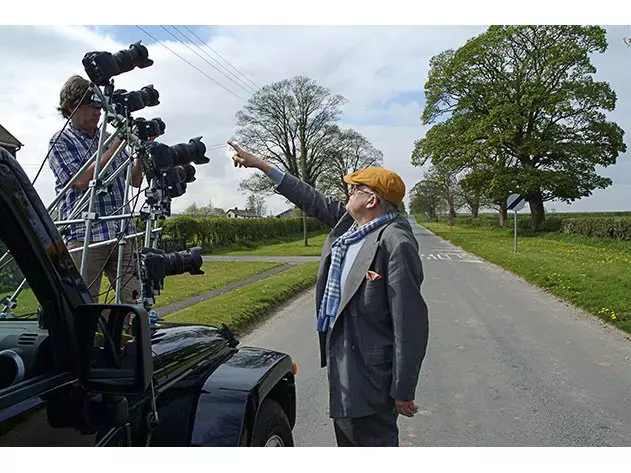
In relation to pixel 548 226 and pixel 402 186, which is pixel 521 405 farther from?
pixel 548 226

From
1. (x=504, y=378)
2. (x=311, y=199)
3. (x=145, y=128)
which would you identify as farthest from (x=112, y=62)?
(x=504, y=378)

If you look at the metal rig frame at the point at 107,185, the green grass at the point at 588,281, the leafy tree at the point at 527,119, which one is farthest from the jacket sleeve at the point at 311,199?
the leafy tree at the point at 527,119

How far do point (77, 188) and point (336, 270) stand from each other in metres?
1.67

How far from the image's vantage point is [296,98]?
3141 centimetres

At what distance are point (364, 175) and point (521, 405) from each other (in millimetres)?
2844

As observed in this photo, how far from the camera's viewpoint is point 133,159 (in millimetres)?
3262

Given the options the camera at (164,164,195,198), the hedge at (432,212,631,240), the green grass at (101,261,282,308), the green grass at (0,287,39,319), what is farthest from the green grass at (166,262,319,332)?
the hedge at (432,212,631,240)

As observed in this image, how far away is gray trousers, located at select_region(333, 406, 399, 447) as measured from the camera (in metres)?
2.72

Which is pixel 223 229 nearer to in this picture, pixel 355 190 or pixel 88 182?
pixel 88 182

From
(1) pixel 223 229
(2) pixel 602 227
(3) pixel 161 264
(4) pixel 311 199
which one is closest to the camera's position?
(3) pixel 161 264

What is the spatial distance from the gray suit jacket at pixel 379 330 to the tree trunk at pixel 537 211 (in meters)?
37.2

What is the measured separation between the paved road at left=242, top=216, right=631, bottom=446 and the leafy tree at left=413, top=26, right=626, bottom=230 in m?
27.7

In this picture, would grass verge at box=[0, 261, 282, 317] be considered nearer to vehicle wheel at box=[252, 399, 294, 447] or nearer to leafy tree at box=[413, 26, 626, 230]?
vehicle wheel at box=[252, 399, 294, 447]

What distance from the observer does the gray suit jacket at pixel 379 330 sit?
253 centimetres
